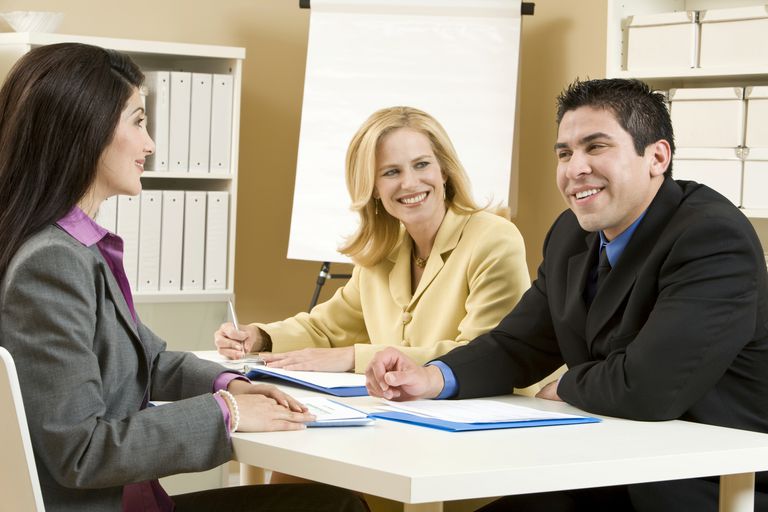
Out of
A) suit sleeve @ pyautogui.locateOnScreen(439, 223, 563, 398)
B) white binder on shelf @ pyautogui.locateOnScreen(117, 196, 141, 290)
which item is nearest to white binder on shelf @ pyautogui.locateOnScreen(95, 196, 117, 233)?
white binder on shelf @ pyautogui.locateOnScreen(117, 196, 141, 290)

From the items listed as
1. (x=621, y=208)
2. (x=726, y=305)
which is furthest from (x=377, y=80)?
(x=726, y=305)

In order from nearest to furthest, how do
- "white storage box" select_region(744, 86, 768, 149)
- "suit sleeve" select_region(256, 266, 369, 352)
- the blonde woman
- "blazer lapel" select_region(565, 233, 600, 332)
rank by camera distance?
"blazer lapel" select_region(565, 233, 600, 332) < the blonde woman < "suit sleeve" select_region(256, 266, 369, 352) < "white storage box" select_region(744, 86, 768, 149)

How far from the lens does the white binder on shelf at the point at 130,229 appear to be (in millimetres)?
3404

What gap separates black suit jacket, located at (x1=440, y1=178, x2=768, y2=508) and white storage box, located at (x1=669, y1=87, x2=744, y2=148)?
1219 millimetres

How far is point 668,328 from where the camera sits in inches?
62.1

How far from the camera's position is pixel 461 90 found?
144 inches

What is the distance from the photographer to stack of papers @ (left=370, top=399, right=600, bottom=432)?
1.49 meters

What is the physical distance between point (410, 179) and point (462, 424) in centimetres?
98

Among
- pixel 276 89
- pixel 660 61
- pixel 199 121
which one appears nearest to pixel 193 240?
pixel 199 121

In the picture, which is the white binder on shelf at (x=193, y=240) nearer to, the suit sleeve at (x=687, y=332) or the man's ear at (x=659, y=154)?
the man's ear at (x=659, y=154)

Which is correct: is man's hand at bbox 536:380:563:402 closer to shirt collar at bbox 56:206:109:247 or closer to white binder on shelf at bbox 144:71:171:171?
shirt collar at bbox 56:206:109:247

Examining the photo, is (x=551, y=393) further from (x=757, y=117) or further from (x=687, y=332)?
(x=757, y=117)

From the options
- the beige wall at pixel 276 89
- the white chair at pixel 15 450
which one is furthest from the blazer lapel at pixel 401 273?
the beige wall at pixel 276 89

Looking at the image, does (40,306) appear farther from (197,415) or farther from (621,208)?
(621,208)
